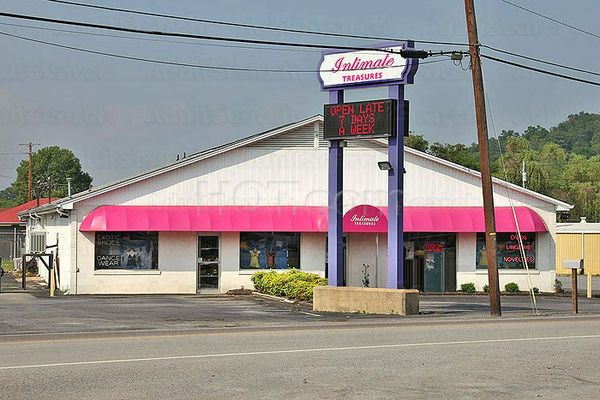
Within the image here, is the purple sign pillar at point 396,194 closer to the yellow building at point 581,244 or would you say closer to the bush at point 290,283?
the bush at point 290,283

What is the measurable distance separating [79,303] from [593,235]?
121ft

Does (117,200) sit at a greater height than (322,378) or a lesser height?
greater

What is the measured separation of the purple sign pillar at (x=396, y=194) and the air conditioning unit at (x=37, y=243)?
2341 cm

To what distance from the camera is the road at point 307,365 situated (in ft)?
39.0

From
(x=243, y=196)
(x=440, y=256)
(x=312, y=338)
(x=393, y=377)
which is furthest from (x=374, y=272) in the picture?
(x=393, y=377)

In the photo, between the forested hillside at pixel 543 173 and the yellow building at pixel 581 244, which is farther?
the forested hillside at pixel 543 173

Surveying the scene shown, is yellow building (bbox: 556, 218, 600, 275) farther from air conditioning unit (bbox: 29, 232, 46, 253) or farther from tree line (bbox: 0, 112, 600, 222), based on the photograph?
air conditioning unit (bbox: 29, 232, 46, 253)

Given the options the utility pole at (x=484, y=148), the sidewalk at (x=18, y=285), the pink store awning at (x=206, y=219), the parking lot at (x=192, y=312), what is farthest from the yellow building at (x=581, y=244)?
the utility pole at (x=484, y=148)

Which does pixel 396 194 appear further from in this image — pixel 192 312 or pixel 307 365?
pixel 307 365

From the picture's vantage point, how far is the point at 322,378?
42.5 ft

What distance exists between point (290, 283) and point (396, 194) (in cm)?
738

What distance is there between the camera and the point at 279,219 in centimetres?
3775

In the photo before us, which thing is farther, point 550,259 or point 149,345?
point 550,259

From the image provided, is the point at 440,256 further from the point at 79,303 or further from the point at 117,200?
the point at 79,303
